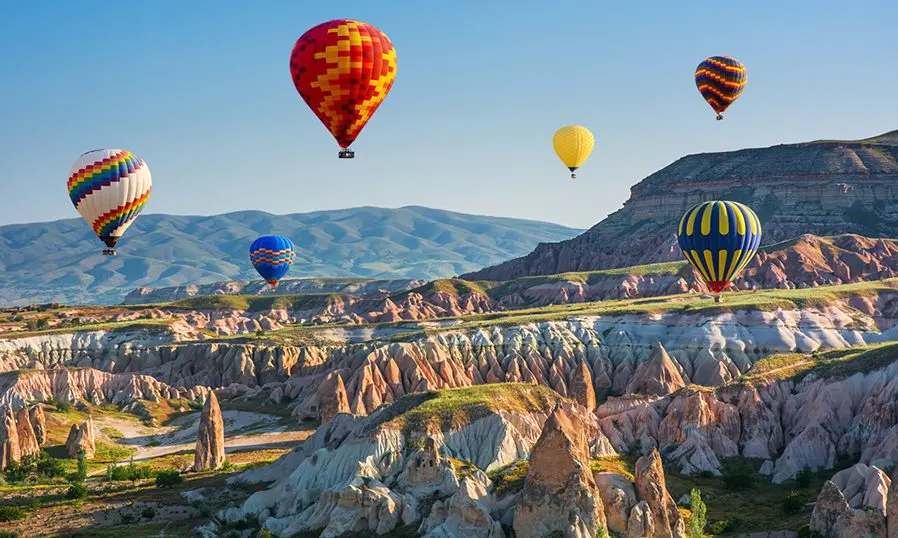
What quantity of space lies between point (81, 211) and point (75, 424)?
18291 millimetres

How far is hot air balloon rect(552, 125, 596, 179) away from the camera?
136 metres

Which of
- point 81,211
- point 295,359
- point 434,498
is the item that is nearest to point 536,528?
point 434,498

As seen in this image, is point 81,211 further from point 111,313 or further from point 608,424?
point 111,313

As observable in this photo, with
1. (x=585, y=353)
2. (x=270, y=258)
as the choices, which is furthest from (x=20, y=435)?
(x=270, y=258)

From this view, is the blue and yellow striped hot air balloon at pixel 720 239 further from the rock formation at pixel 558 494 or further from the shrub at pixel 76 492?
the shrub at pixel 76 492

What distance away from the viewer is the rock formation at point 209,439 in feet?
276

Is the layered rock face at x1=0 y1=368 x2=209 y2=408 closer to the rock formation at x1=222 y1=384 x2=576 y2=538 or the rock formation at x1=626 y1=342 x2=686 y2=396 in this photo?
the rock formation at x1=626 y1=342 x2=686 y2=396

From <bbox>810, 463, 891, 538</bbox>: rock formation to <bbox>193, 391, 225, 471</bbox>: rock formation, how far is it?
142 feet

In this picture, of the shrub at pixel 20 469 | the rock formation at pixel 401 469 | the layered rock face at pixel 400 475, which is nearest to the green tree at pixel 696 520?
the layered rock face at pixel 400 475

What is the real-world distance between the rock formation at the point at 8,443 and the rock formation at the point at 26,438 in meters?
1.13

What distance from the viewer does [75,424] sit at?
4023 inches

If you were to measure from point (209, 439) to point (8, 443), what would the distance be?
1662 cm

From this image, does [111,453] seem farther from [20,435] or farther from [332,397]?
[332,397]

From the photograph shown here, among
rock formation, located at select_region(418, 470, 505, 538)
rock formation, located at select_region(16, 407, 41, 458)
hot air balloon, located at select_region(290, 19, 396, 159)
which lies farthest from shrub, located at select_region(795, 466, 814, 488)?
rock formation, located at select_region(16, 407, 41, 458)
